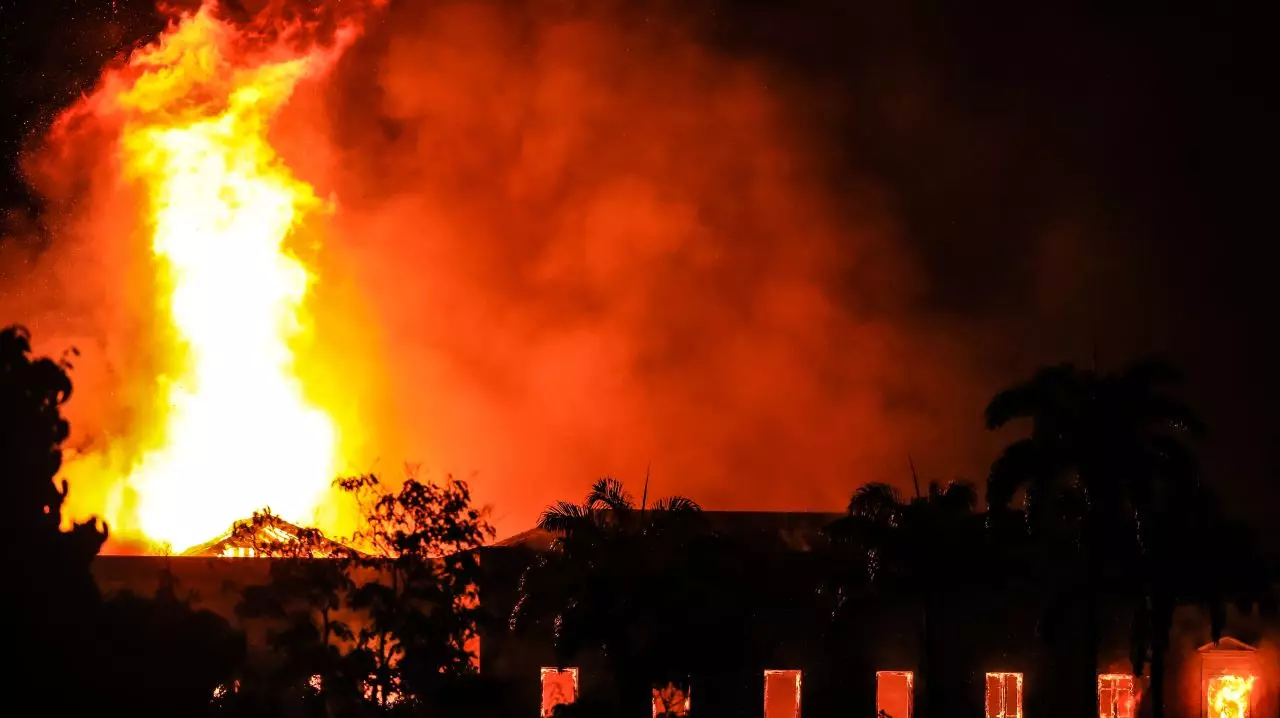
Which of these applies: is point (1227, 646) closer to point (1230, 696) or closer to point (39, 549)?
point (1230, 696)

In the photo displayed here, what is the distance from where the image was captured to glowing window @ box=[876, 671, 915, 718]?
45031 mm

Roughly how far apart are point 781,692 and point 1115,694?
10.1m

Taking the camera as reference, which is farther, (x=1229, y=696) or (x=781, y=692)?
(x=1229, y=696)

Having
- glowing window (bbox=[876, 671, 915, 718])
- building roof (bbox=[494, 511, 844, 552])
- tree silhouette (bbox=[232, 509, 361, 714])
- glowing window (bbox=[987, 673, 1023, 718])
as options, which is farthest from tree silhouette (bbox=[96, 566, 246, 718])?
glowing window (bbox=[987, 673, 1023, 718])

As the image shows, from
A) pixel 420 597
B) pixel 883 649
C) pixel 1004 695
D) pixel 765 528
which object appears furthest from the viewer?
pixel 765 528

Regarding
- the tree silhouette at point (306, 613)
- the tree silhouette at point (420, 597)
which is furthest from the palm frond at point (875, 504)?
the tree silhouette at point (306, 613)

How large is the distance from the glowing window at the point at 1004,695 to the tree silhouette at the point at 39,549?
91.5 feet

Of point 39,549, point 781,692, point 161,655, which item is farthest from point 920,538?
point 39,549

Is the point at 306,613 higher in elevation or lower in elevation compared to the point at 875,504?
lower

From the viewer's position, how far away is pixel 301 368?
68.8 meters

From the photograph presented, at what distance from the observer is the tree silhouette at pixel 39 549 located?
24656mm

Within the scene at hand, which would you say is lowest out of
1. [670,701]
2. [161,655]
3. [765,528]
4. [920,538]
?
[670,701]

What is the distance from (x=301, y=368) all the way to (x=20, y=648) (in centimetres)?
4489

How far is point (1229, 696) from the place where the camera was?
45.4 meters
